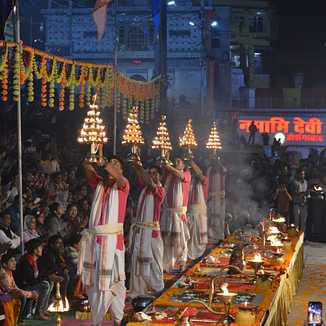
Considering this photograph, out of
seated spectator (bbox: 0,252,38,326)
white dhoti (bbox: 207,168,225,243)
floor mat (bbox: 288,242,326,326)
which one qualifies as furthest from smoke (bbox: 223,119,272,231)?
seated spectator (bbox: 0,252,38,326)

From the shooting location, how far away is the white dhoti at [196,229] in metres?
14.9

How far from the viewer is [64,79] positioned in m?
15.5

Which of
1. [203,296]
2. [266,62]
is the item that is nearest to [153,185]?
[203,296]

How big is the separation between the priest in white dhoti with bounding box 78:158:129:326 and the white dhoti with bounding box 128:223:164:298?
207cm

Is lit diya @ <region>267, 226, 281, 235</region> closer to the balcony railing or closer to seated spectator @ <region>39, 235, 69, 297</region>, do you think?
seated spectator @ <region>39, 235, 69, 297</region>

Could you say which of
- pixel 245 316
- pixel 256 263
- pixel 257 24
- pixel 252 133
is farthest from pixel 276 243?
pixel 257 24

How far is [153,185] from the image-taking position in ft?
36.7

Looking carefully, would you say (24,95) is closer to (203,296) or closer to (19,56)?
(19,56)

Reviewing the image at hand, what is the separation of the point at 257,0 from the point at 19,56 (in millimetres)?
39347

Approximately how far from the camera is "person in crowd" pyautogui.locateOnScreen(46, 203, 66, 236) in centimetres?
1254

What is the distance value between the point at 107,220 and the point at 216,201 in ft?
26.0

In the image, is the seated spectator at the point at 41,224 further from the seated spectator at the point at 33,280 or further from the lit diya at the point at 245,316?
the lit diya at the point at 245,316

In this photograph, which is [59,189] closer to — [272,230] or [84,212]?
[84,212]

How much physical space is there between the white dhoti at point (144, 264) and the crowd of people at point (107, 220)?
0.05ft
